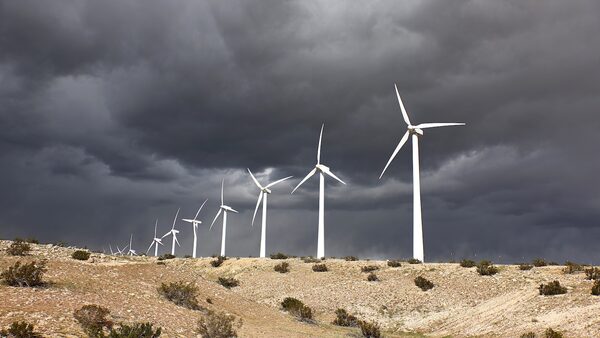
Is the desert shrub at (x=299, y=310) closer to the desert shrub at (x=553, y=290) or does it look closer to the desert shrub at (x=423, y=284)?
the desert shrub at (x=423, y=284)

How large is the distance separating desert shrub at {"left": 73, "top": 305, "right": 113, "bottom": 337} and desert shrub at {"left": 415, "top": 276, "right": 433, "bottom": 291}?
33.3 metres

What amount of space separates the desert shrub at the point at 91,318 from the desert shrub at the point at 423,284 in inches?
1313

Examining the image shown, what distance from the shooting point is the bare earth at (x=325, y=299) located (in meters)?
23.5

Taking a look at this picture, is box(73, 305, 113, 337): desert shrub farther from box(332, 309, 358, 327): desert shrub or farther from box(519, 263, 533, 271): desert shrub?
box(519, 263, 533, 271): desert shrub

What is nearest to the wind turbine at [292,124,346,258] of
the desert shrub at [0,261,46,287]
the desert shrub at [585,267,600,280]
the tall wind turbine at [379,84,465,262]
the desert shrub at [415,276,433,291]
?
the tall wind turbine at [379,84,465,262]

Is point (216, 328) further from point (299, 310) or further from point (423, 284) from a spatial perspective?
point (423, 284)

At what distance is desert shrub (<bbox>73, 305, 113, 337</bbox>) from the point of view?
1964cm

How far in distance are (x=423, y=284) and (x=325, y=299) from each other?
10.1 metres

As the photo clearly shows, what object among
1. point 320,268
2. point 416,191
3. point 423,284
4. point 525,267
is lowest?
point 423,284

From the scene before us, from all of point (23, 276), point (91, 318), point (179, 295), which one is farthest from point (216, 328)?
point (23, 276)

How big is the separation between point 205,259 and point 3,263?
168 ft

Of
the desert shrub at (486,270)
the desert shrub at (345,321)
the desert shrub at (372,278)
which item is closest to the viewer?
the desert shrub at (345,321)

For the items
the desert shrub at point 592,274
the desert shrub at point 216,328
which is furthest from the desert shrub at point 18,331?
the desert shrub at point 592,274

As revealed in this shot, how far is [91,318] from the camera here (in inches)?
802
